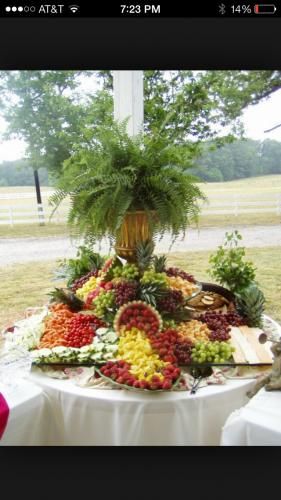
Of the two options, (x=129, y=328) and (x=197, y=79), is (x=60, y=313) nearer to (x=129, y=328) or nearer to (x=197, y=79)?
(x=129, y=328)

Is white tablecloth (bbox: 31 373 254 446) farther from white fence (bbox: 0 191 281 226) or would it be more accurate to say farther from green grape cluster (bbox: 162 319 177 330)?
white fence (bbox: 0 191 281 226)

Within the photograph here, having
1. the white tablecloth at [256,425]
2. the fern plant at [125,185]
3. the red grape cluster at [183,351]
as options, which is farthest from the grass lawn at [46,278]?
→ the white tablecloth at [256,425]

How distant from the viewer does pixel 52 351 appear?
1.55 m

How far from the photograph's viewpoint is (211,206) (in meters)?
2.99

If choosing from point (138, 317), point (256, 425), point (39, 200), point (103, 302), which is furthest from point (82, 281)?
point (256, 425)

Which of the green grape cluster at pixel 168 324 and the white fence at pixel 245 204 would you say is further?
the white fence at pixel 245 204

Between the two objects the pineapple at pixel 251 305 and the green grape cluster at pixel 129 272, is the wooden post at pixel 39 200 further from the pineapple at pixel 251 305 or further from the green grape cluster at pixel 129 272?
the pineapple at pixel 251 305

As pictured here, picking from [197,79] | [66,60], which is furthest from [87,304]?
[197,79]

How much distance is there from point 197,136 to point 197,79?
0.35 metres

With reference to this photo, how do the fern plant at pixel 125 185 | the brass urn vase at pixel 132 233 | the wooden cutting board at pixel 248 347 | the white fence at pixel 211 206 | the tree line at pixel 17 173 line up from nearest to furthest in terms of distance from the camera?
1. the wooden cutting board at pixel 248 347
2. the fern plant at pixel 125 185
3. the brass urn vase at pixel 132 233
4. the tree line at pixel 17 173
5. the white fence at pixel 211 206

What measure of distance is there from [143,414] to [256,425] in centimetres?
37

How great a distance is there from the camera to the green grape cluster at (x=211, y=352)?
4.99 ft
